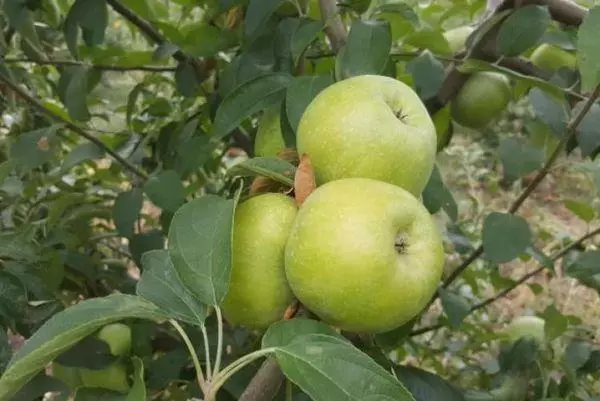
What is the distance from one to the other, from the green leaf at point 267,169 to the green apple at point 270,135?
0.17 meters

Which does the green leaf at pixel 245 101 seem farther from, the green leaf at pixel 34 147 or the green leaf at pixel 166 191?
the green leaf at pixel 34 147

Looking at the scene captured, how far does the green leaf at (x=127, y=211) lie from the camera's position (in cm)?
112

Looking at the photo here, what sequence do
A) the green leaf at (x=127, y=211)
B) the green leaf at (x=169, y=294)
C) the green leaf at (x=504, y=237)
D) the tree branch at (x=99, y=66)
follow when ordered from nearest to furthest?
the green leaf at (x=169, y=294) → the green leaf at (x=504, y=237) → the green leaf at (x=127, y=211) → the tree branch at (x=99, y=66)

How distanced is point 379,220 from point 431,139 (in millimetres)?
135

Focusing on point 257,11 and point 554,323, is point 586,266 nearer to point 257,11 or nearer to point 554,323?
point 554,323

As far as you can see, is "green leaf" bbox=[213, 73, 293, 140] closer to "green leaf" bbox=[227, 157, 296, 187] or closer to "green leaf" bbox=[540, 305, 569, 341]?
"green leaf" bbox=[227, 157, 296, 187]

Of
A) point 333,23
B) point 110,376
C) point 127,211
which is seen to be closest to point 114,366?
point 110,376

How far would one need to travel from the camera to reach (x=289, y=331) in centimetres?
55

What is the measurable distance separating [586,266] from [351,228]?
574 millimetres

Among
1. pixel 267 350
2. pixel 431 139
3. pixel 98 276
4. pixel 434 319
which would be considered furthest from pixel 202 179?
pixel 267 350

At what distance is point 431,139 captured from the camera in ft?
2.19

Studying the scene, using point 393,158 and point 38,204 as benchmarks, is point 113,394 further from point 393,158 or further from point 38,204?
point 38,204

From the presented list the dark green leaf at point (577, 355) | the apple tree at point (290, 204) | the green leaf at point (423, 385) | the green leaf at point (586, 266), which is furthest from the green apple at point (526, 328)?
the green leaf at point (423, 385)

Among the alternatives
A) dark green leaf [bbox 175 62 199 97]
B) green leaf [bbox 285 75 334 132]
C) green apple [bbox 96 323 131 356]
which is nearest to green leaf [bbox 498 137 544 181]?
green leaf [bbox 285 75 334 132]
